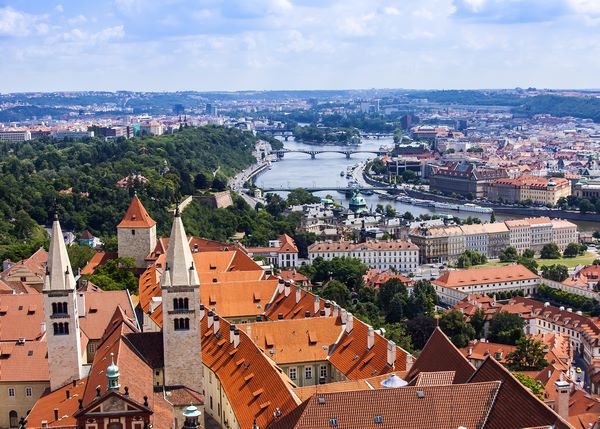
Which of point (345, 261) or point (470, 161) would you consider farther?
point (470, 161)

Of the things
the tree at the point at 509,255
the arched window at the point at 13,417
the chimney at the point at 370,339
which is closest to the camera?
the chimney at the point at 370,339

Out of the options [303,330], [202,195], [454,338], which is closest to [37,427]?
[303,330]

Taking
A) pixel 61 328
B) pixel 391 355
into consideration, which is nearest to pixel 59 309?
pixel 61 328

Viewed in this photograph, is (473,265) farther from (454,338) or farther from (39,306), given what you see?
(39,306)

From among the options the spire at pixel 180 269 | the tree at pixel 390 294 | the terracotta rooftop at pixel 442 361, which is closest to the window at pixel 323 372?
the terracotta rooftop at pixel 442 361

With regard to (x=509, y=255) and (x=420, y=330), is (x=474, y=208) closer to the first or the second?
(x=509, y=255)

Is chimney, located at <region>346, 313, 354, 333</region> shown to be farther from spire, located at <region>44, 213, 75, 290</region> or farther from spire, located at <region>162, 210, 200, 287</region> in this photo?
spire, located at <region>44, 213, 75, 290</region>

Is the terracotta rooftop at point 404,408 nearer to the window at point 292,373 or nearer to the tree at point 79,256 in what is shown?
the window at point 292,373
